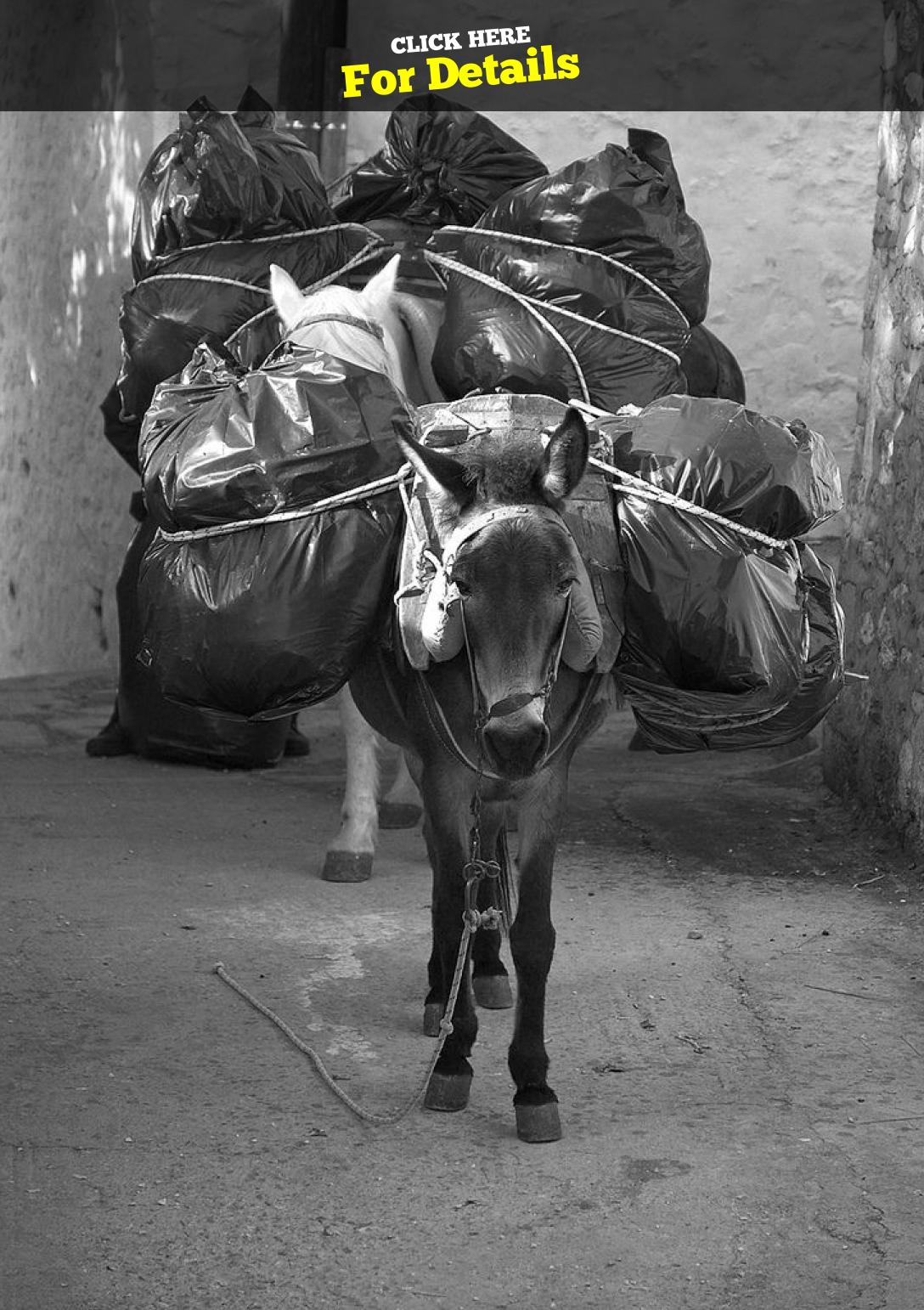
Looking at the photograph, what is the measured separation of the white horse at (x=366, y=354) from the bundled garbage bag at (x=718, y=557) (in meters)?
0.67

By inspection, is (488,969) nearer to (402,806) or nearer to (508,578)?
(508,578)

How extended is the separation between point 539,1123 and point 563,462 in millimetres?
1327

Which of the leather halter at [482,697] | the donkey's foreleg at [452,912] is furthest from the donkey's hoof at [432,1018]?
the leather halter at [482,697]

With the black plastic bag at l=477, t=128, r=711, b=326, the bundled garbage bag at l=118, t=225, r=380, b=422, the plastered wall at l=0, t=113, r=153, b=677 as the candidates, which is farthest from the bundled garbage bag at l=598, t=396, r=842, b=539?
the plastered wall at l=0, t=113, r=153, b=677

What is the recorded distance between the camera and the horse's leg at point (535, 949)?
3529 mm

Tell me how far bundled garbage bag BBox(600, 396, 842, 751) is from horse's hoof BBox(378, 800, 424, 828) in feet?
7.75

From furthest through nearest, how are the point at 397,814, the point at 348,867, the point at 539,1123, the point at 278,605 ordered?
the point at 397,814
the point at 348,867
the point at 278,605
the point at 539,1123

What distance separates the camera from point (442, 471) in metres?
3.27

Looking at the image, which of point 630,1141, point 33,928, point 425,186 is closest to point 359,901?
point 33,928

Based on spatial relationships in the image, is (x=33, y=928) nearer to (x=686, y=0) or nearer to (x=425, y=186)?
(x=425, y=186)

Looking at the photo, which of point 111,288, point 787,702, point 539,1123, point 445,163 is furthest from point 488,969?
point 111,288

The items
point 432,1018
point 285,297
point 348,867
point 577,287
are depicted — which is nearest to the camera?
point 432,1018

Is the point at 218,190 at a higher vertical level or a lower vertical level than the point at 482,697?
higher

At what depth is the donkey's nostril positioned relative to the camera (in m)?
3.10
